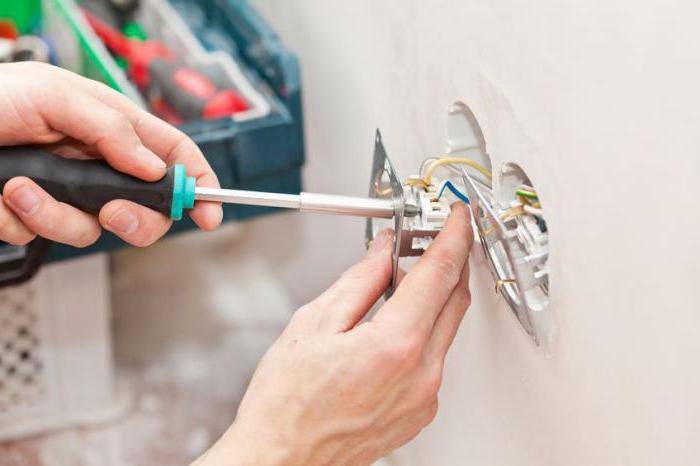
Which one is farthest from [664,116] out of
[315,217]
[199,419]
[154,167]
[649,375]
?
[199,419]

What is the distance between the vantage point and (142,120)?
622 millimetres

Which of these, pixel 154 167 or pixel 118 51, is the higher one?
pixel 118 51

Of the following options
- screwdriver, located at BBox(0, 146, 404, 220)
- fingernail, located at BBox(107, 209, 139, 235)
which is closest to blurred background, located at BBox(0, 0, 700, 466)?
screwdriver, located at BBox(0, 146, 404, 220)

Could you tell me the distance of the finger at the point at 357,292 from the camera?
54 centimetres

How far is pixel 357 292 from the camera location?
1.83ft

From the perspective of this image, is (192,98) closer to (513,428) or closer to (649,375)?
(513,428)

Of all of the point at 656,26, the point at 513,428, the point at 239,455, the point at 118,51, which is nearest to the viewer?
the point at 656,26

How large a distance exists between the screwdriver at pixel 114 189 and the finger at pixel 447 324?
0.08m

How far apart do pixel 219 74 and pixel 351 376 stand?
551 mm

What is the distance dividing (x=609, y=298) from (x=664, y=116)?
4.8 inches

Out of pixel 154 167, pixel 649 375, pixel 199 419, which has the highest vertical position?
pixel 154 167

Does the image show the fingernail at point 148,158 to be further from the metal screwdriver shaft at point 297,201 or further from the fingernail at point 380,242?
the fingernail at point 380,242

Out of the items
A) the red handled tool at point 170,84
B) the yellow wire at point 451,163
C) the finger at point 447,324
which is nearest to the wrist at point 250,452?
the finger at point 447,324

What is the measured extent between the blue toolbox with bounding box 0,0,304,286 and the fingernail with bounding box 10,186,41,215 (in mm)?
273
